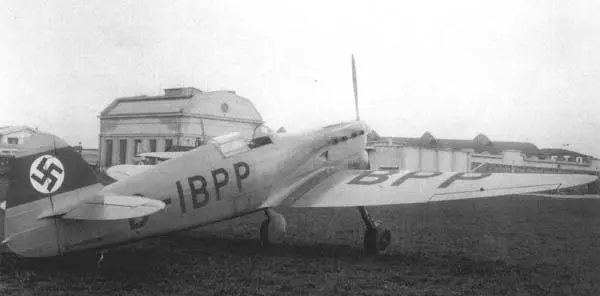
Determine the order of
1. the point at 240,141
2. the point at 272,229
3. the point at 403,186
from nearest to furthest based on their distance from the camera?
1. the point at 240,141
2. the point at 403,186
3. the point at 272,229

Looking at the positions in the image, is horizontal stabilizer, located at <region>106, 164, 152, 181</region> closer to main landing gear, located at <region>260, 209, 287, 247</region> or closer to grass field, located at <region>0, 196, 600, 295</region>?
grass field, located at <region>0, 196, 600, 295</region>

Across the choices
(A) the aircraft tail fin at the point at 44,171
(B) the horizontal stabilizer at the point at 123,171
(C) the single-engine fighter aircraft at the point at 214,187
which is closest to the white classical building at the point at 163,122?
(B) the horizontal stabilizer at the point at 123,171

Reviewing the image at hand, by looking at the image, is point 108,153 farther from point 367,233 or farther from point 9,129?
point 367,233

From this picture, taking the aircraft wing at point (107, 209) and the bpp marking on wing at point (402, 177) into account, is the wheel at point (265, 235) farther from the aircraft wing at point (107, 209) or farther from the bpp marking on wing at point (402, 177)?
the aircraft wing at point (107, 209)

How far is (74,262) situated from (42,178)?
4.61ft

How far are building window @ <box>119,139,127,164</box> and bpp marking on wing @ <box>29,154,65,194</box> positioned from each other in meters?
23.5

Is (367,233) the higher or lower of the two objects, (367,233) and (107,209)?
the lower

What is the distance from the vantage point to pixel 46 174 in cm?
563

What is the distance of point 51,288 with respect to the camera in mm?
5312

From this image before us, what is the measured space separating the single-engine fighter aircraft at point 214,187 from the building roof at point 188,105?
60.7 feet

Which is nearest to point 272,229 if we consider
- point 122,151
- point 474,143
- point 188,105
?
point 188,105

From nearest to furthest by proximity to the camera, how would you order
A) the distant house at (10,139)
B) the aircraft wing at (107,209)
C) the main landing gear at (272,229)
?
the aircraft wing at (107,209), the main landing gear at (272,229), the distant house at (10,139)

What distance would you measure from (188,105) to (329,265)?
22459mm

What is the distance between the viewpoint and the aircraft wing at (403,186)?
24.4ft
